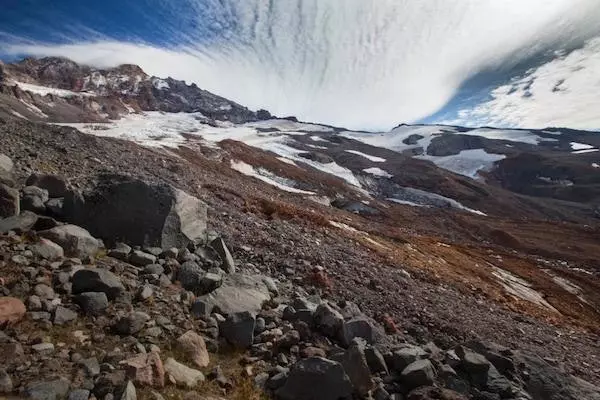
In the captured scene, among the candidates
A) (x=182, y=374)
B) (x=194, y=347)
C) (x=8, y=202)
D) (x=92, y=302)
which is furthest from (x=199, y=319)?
(x=8, y=202)

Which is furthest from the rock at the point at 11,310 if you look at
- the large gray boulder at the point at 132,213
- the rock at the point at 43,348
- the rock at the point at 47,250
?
the large gray boulder at the point at 132,213

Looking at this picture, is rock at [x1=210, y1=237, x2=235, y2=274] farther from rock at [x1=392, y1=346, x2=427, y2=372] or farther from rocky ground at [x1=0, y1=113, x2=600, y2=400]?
rock at [x1=392, y1=346, x2=427, y2=372]

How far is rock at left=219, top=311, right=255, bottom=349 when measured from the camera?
827 centimetres

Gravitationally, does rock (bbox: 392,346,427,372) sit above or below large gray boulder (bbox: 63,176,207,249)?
below

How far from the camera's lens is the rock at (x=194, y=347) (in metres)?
7.40

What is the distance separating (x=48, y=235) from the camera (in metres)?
9.30

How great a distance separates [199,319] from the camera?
8609 mm

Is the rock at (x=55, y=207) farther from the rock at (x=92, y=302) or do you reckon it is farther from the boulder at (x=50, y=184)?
the rock at (x=92, y=302)

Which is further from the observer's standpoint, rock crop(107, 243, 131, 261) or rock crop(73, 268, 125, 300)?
rock crop(107, 243, 131, 261)

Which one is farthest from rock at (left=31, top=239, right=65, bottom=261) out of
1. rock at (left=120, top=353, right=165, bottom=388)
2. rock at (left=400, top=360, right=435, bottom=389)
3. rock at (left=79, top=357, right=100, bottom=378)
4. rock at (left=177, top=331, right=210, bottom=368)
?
rock at (left=400, top=360, right=435, bottom=389)

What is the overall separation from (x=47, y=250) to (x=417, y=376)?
27.0 ft

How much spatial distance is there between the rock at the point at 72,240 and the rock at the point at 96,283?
4.80 feet

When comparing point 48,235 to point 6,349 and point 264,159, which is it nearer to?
point 6,349

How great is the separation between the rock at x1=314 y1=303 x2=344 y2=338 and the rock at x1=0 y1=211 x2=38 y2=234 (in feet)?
23.1
